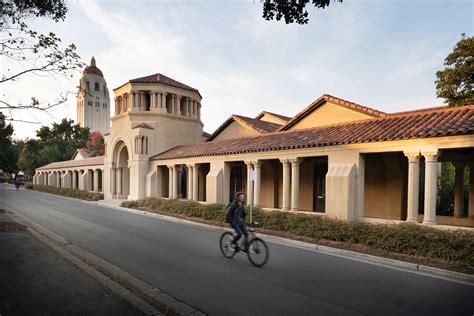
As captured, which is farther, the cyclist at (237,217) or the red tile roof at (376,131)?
the red tile roof at (376,131)

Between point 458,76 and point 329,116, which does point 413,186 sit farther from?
point 458,76

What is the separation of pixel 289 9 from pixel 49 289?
695cm

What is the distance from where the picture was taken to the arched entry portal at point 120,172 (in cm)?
2972

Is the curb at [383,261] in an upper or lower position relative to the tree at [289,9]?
lower

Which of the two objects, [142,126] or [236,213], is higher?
[142,126]

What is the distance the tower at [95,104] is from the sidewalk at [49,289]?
100 metres

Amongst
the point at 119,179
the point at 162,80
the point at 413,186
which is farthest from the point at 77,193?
the point at 413,186

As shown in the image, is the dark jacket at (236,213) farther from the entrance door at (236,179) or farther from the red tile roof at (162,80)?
the red tile roof at (162,80)

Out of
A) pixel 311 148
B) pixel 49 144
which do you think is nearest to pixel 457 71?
pixel 311 148

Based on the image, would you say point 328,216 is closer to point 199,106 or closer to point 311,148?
point 311,148

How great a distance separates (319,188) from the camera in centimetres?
1791

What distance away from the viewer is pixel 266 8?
6426mm

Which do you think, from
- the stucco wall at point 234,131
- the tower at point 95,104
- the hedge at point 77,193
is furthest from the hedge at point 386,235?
the tower at point 95,104

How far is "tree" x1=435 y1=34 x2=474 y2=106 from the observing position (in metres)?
18.2
